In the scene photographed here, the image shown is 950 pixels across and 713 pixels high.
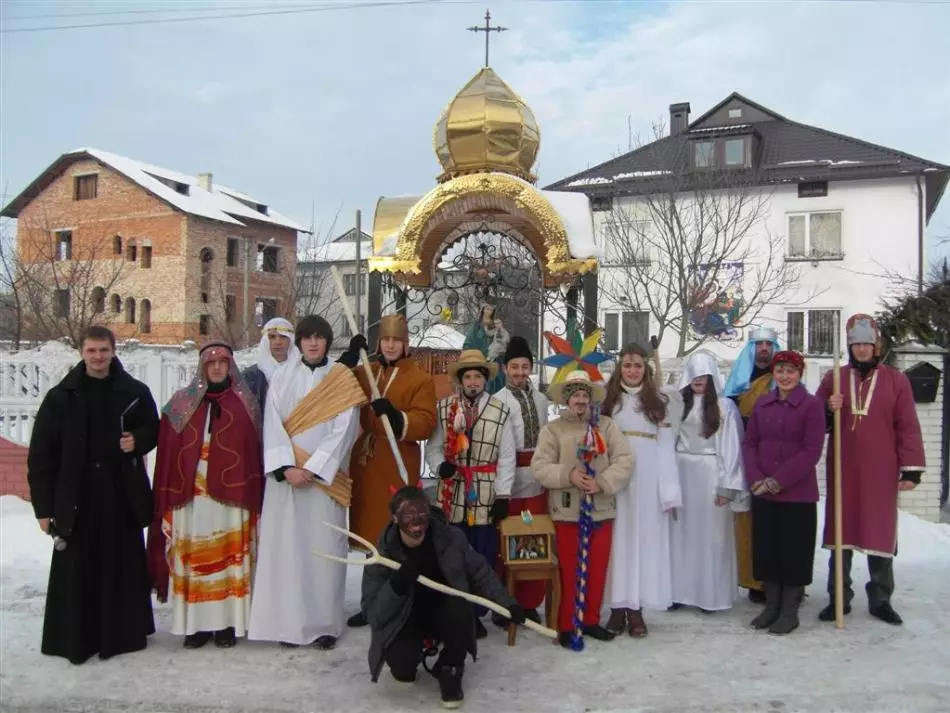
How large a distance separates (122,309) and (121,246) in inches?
97.7

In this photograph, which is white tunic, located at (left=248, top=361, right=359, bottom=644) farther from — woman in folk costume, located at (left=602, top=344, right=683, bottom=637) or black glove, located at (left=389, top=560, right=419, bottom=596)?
woman in folk costume, located at (left=602, top=344, right=683, bottom=637)

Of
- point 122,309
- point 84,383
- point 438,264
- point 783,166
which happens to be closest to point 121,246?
point 122,309

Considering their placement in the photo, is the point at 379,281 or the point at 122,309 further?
the point at 122,309

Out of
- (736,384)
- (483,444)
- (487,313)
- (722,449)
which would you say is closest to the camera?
(483,444)

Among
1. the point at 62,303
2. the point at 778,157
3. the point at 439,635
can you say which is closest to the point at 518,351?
the point at 439,635

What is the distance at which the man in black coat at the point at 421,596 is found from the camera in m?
3.76

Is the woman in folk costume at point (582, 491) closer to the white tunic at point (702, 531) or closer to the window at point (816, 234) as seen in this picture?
the white tunic at point (702, 531)

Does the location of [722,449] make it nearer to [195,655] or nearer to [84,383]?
[195,655]

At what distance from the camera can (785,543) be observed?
4.71m

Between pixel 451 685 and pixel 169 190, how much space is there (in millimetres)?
31838

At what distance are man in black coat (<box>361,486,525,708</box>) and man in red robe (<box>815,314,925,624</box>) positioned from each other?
2.55 metres

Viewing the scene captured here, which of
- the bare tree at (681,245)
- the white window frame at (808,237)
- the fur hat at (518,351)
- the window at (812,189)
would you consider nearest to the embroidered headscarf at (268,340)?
the fur hat at (518,351)

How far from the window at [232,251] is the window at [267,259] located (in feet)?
3.06

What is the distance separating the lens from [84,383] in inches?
171
